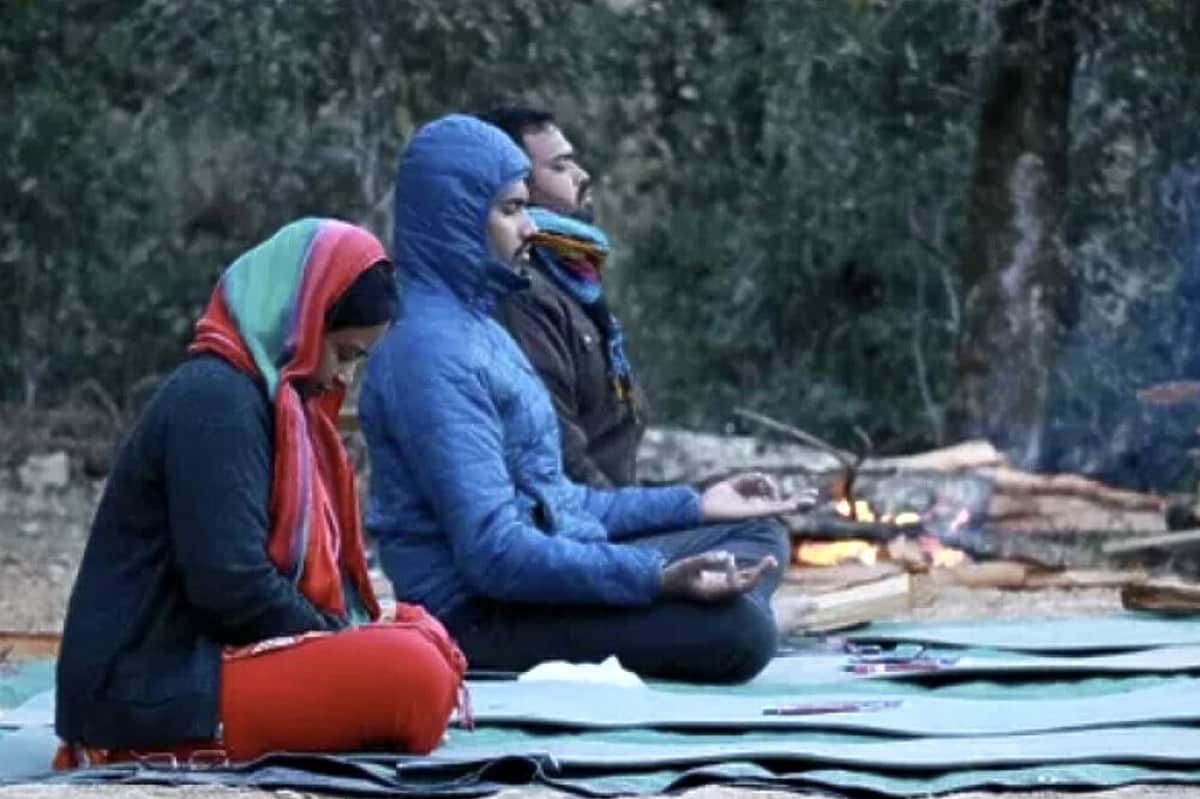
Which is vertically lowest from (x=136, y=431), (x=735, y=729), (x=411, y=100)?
(x=735, y=729)

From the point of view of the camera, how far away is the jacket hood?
25.5 ft

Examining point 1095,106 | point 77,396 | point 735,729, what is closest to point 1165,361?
point 1095,106

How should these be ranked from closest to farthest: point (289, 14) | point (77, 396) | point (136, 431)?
point (136, 431)
point (289, 14)
point (77, 396)

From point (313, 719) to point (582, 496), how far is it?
1942 mm

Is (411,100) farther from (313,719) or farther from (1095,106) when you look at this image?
(313,719)

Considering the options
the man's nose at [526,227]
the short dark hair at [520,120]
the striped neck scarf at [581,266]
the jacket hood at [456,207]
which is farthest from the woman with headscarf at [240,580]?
the short dark hair at [520,120]

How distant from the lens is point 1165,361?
17.4m

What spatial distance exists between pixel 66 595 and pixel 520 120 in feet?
16.8

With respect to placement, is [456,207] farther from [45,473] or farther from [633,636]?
[45,473]

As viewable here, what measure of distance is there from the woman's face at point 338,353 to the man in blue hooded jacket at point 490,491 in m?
1.00

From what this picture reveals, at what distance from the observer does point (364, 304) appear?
6.49 meters

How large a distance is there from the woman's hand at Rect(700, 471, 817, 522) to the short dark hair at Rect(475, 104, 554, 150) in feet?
3.36

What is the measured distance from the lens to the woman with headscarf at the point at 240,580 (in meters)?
6.25

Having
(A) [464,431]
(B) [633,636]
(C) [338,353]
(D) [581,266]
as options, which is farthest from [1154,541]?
(C) [338,353]
